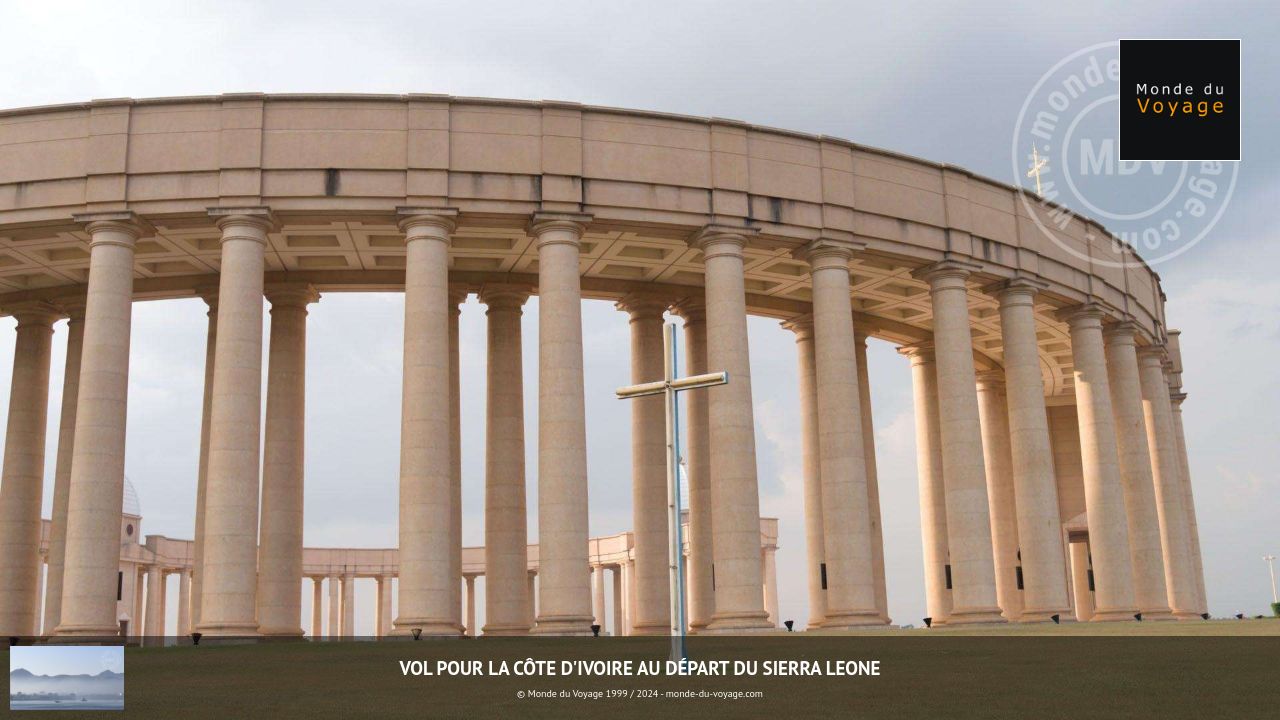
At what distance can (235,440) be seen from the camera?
A: 47.8 m

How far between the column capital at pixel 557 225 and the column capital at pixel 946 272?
723 inches

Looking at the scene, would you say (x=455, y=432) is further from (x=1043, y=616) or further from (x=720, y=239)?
(x=1043, y=616)

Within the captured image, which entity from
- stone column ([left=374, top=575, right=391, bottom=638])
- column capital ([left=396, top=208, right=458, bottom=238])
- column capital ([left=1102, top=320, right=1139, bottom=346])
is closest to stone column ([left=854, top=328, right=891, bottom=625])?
column capital ([left=1102, top=320, right=1139, bottom=346])

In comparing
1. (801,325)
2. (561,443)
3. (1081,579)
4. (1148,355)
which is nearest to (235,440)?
(561,443)

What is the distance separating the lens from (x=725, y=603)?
50.6 metres

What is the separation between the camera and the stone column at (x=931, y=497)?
73000 mm

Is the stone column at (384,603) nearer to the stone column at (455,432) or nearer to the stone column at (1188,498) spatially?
the stone column at (455,432)

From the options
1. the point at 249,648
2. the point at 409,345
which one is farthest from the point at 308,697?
the point at 409,345

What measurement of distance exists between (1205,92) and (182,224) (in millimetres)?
45276

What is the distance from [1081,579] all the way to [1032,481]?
4410 cm

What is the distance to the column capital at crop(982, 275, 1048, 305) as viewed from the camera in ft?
206

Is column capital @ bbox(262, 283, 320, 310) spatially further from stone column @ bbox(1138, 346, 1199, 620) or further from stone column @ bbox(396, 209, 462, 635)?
stone column @ bbox(1138, 346, 1199, 620)

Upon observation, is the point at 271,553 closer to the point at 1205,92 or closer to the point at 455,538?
the point at 455,538

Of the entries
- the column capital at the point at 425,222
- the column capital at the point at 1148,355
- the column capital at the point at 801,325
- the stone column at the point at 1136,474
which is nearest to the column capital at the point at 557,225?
the column capital at the point at 425,222
